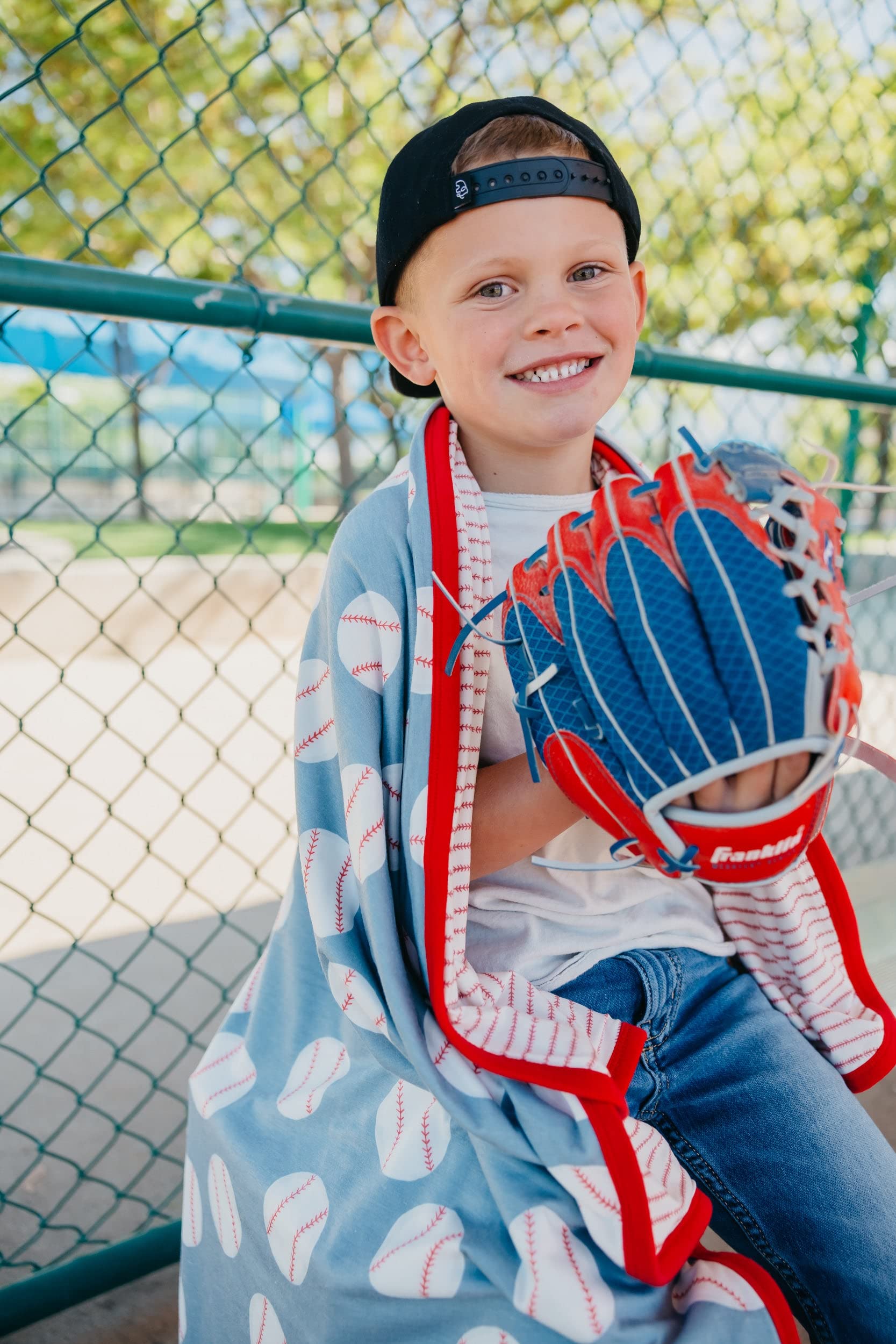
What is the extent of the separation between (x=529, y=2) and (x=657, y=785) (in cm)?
950

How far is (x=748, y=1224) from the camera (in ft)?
3.88

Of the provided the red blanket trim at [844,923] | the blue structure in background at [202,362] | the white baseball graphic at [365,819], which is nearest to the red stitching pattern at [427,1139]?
the white baseball graphic at [365,819]

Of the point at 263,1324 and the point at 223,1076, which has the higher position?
the point at 223,1076

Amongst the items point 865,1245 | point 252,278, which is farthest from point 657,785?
point 252,278

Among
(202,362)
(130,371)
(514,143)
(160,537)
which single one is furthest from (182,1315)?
(160,537)

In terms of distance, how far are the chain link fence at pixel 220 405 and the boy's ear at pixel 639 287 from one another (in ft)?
1.01

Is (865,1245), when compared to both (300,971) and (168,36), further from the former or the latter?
(168,36)

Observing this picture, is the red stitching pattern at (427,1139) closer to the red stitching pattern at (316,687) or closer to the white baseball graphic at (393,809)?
the white baseball graphic at (393,809)

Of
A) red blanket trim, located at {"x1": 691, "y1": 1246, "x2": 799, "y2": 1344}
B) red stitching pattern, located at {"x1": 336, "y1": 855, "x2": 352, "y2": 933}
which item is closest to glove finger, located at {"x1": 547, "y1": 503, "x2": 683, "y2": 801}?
red stitching pattern, located at {"x1": 336, "y1": 855, "x2": 352, "y2": 933}

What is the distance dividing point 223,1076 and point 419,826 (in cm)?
46

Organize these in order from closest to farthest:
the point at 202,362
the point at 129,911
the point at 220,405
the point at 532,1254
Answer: the point at 532,1254
the point at 129,911
the point at 202,362
the point at 220,405

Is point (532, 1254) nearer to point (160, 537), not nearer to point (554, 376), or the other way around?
point (554, 376)

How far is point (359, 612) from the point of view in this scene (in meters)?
1.15

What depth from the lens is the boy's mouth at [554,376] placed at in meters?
1.18
